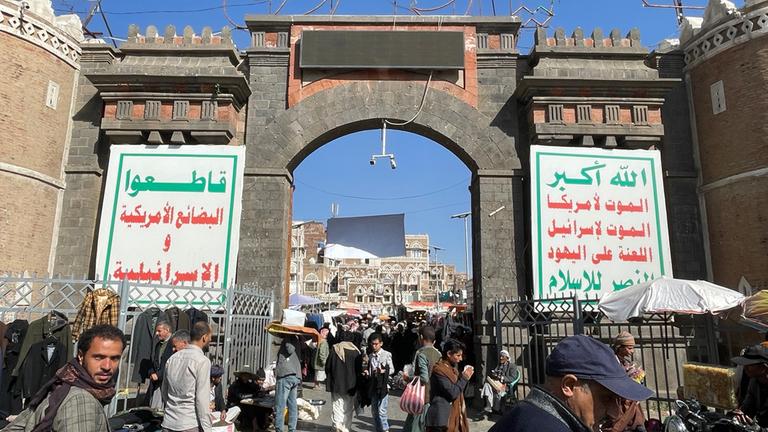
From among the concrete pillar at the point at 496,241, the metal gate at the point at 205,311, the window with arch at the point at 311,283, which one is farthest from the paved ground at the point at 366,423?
the window with arch at the point at 311,283

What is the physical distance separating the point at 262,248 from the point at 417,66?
5215mm

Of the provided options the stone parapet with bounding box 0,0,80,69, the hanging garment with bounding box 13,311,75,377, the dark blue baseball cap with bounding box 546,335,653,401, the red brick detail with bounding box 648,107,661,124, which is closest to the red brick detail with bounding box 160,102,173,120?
the stone parapet with bounding box 0,0,80,69

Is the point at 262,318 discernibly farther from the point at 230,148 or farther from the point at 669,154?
the point at 669,154

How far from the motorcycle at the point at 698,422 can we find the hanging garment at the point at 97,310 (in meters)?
6.52

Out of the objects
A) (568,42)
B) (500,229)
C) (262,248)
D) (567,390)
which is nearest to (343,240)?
(262,248)

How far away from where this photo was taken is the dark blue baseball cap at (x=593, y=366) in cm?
177

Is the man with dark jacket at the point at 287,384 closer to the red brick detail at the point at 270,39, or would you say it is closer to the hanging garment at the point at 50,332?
the hanging garment at the point at 50,332

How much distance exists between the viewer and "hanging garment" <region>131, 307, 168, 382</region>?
6.92 meters

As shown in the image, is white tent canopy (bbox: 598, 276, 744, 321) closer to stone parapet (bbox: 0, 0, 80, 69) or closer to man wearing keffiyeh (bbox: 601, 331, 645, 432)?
man wearing keffiyeh (bbox: 601, 331, 645, 432)

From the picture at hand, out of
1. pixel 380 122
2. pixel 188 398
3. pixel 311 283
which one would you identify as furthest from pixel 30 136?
pixel 311 283

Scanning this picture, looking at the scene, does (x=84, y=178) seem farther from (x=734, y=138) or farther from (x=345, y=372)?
(x=734, y=138)

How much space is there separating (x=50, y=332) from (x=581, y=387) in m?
6.67

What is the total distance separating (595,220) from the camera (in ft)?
34.6

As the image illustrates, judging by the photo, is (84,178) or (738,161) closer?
(738,161)
